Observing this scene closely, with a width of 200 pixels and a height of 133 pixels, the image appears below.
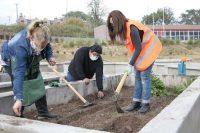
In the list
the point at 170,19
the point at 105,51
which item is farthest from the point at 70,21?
the point at 170,19

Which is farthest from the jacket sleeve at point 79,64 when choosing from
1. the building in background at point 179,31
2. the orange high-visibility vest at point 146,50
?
the building in background at point 179,31

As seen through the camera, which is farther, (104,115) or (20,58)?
(104,115)

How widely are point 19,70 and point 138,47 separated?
1.68 meters

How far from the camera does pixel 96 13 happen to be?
62.9m

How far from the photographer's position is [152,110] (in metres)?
5.61

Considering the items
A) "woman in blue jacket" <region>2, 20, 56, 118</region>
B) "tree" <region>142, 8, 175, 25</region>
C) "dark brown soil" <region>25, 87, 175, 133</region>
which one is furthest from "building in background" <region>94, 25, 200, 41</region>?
"woman in blue jacket" <region>2, 20, 56, 118</region>

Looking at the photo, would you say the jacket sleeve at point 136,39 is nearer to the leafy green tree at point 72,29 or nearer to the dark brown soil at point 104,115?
the dark brown soil at point 104,115

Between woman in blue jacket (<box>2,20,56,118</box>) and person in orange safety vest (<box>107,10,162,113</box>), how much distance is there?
0.94 m

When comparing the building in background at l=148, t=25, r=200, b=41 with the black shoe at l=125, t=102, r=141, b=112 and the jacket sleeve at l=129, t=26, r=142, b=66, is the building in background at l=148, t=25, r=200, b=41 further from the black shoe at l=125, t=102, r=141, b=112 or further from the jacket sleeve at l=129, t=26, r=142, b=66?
the jacket sleeve at l=129, t=26, r=142, b=66

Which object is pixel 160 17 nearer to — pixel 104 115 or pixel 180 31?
pixel 180 31

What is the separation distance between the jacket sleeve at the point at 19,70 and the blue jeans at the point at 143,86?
1845 millimetres

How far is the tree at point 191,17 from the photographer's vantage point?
348 ft

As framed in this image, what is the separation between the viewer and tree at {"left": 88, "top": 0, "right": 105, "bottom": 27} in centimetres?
6197

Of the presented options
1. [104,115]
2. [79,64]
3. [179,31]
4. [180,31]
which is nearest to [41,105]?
[104,115]
